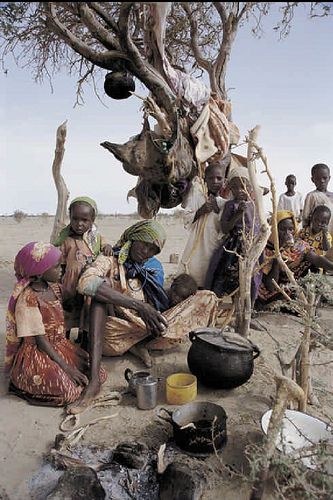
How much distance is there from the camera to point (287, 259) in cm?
467

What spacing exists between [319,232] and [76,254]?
9.85ft

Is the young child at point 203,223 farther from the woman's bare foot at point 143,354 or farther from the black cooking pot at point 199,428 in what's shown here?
the black cooking pot at point 199,428

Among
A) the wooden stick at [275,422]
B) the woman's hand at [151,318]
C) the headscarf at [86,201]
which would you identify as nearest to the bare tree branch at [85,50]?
the headscarf at [86,201]

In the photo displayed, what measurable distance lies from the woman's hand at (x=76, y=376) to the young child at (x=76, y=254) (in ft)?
1.71

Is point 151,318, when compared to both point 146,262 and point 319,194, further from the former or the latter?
point 319,194

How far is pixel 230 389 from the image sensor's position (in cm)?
311

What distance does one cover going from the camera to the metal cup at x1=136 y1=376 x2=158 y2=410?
285 cm

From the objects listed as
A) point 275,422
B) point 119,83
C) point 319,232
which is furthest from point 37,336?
point 319,232

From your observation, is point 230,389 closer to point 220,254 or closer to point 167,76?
point 220,254

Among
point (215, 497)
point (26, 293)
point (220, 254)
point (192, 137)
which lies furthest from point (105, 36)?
point (215, 497)

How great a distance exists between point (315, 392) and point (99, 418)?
63.0 inches

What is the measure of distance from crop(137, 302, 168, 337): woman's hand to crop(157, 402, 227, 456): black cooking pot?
2.15 ft

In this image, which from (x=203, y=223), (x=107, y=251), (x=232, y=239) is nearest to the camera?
(x=107, y=251)

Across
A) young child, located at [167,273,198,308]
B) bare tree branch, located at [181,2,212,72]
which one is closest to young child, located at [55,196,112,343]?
young child, located at [167,273,198,308]
